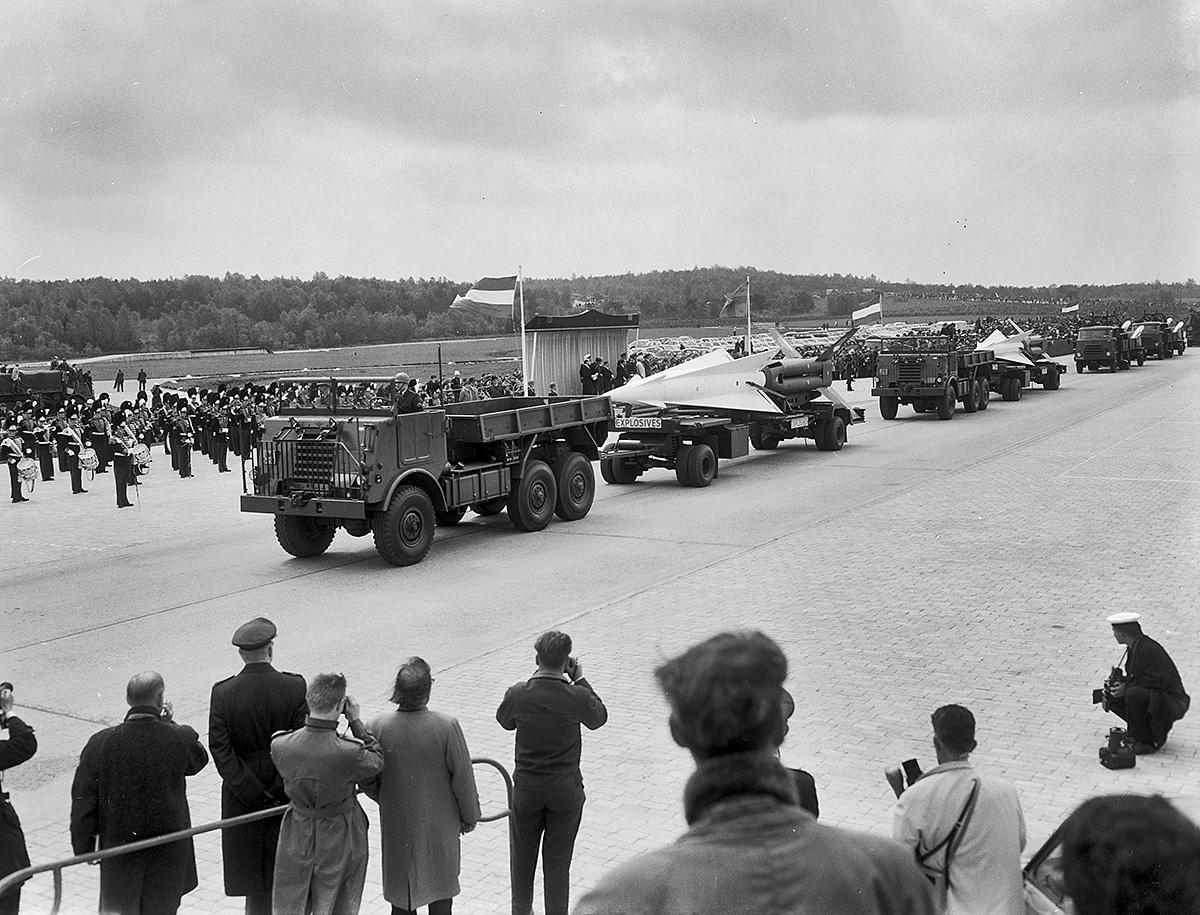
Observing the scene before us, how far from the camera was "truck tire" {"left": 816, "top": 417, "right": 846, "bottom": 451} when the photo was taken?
24594 mm

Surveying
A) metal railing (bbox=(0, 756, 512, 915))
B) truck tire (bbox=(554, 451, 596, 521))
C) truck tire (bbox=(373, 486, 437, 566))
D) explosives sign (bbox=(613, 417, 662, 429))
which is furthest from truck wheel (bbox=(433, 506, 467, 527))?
metal railing (bbox=(0, 756, 512, 915))

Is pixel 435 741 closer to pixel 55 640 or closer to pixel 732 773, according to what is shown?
pixel 732 773

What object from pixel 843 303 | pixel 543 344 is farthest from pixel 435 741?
pixel 843 303

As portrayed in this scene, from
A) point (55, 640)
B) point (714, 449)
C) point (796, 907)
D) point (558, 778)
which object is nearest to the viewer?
point (796, 907)

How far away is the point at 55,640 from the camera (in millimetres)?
11008

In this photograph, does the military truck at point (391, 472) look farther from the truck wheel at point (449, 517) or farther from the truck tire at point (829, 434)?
the truck tire at point (829, 434)

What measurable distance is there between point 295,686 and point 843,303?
91892 millimetres

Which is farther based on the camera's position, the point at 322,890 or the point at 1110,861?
the point at 322,890

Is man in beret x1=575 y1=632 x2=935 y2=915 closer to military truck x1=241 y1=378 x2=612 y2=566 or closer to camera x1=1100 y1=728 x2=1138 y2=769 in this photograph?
camera x1=1100 y1=728 x2=1138 y2=769

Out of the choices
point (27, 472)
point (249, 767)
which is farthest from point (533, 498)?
point (249, 767)

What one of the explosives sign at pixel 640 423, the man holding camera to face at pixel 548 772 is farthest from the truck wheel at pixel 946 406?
the man holding camera to face at pixel 548 772

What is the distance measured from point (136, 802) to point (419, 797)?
115cm

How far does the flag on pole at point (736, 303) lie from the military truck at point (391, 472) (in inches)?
928

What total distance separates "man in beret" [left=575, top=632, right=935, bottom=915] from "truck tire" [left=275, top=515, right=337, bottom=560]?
41.4 feet
